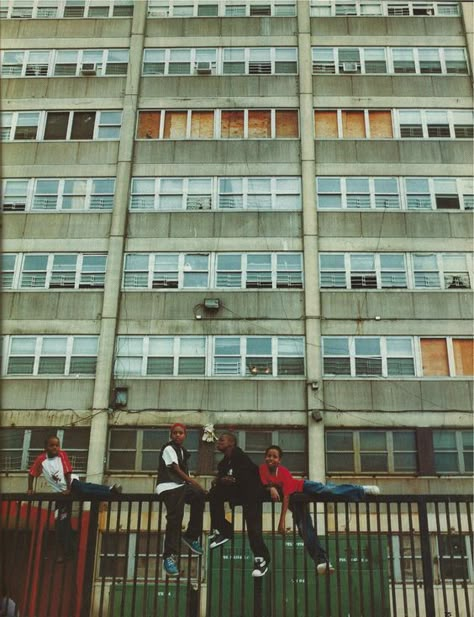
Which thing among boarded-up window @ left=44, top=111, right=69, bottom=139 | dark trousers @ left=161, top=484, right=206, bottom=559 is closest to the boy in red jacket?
dark trousers @ left=161, top=484, right=206, bottom=559

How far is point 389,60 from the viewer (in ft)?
90.4

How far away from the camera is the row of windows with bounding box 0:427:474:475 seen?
2167 centimetres

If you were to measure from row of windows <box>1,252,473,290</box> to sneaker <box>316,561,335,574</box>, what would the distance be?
17.2m

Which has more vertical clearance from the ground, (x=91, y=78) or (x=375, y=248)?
(x=91, y=78)

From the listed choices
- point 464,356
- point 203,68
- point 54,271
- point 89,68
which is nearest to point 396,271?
point 464,356

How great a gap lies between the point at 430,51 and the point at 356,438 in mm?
18089

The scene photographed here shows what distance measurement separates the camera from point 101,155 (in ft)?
86.6

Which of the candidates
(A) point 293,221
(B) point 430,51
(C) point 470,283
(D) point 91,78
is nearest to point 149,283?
(A) point 293,221

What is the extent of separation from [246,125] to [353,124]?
15.5 feet

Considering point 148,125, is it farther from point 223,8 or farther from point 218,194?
point 223,8

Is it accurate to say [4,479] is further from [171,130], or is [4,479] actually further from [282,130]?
[282,130]

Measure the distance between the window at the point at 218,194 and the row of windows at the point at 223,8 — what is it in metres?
9.00

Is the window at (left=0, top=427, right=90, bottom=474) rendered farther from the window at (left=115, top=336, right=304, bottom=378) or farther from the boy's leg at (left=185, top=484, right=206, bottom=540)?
the boy's leg at (left=185, top=484, right=206, bottom=540)

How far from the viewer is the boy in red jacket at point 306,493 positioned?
275 inches
